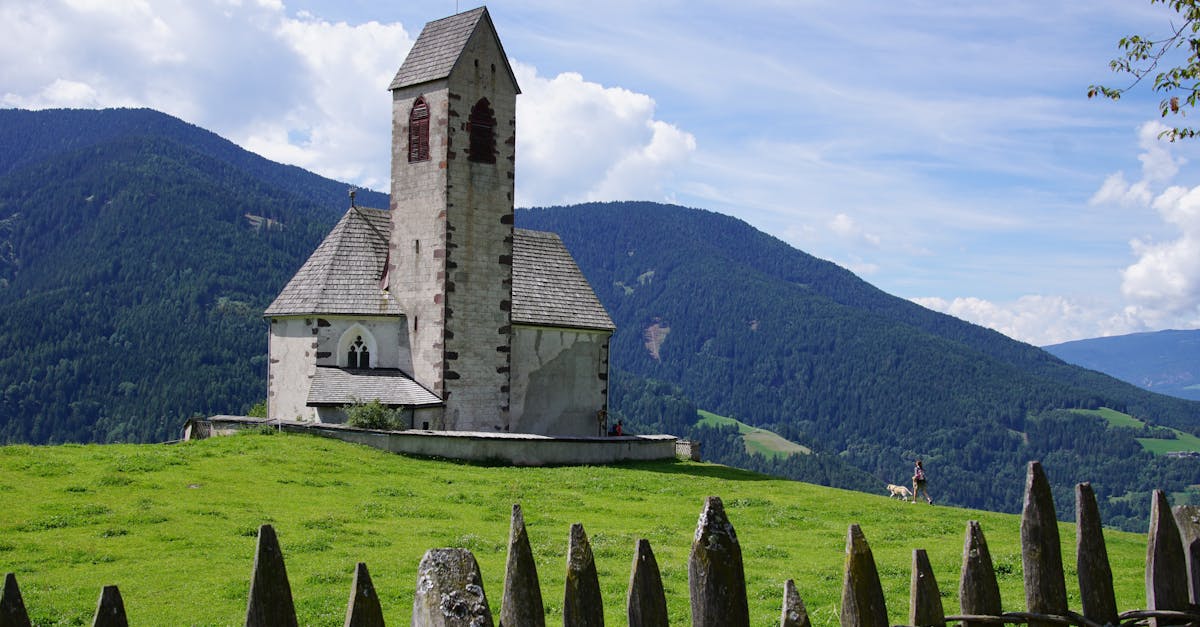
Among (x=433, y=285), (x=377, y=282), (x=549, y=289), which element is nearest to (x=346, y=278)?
(x=377, y=282)

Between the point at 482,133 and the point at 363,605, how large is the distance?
3837 cm

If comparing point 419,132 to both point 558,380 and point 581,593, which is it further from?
point 581,593

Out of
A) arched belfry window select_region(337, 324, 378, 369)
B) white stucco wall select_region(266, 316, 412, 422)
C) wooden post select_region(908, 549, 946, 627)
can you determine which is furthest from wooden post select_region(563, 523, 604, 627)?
arched belfry window select_region(337, 324, 378, 369)

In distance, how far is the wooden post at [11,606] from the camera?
4051mm

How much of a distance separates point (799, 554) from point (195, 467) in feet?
52.9

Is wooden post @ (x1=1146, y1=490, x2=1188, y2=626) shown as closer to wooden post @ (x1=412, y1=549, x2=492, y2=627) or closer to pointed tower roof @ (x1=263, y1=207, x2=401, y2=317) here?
wooden post @ (x1=412, y1=549, x2=492, y2=627)

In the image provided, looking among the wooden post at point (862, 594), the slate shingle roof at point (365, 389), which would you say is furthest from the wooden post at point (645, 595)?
the slate shingle roof at point (365, 389)

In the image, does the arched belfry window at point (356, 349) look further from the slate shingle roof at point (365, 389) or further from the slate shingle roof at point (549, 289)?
the slate shingle roof at point (549, 289)

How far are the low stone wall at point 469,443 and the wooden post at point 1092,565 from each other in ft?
98.1

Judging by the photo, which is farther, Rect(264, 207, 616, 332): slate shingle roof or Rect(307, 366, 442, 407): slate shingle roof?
Rect(264, 207, 616, 332): slate shingle roof

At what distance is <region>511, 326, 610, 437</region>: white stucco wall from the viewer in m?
44.0

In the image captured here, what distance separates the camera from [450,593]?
13.4ft

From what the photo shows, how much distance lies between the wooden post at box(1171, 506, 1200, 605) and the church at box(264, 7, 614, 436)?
34.1m

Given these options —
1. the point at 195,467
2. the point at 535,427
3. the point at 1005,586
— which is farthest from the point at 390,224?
the point at 1005,586
